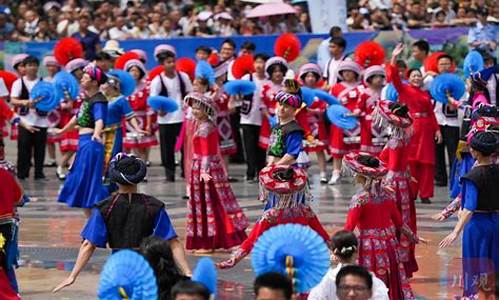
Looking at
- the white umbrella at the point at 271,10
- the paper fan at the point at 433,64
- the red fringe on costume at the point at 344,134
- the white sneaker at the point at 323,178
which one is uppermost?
the white umbrella at the point at 271,10

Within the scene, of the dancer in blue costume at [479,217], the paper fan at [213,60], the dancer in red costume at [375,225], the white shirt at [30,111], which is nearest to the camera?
the dancer in blue costume at [479,217]

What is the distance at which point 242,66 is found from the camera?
70.4ft

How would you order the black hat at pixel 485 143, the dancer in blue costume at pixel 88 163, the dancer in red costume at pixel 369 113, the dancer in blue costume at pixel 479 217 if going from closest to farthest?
the dancer in blue costume at pixel 479 217
the black hat at pixel 485 143
the dancer in blue costume at pixel 88 163
the dancer in red costume at pixel 369 113

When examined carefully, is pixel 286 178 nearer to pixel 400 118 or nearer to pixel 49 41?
pixel 400 118

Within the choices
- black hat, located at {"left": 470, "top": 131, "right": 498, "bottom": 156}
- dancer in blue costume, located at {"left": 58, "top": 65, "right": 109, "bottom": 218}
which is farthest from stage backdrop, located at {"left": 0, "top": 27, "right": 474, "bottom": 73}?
black hat, located at {"left": 470, "top": 131, "right": 498, "bottom": 156}

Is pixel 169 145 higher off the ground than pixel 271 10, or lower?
lower

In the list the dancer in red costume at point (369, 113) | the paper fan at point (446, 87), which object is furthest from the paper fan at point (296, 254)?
the dancer in red costume at point (369, 113)

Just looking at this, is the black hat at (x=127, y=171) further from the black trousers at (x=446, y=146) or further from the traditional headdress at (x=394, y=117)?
the black trousers at (x=446, y=146)

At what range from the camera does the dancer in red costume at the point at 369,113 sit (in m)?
19.4

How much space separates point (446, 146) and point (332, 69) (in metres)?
2.12

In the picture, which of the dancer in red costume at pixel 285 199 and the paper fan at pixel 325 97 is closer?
the dancer in red costume at pixel 285 199

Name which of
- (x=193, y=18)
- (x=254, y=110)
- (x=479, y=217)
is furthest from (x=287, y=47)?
(x=479, y=217)

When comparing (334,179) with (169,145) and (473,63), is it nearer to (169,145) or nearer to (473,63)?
(169,145)

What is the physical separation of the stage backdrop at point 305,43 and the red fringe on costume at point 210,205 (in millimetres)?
9158
